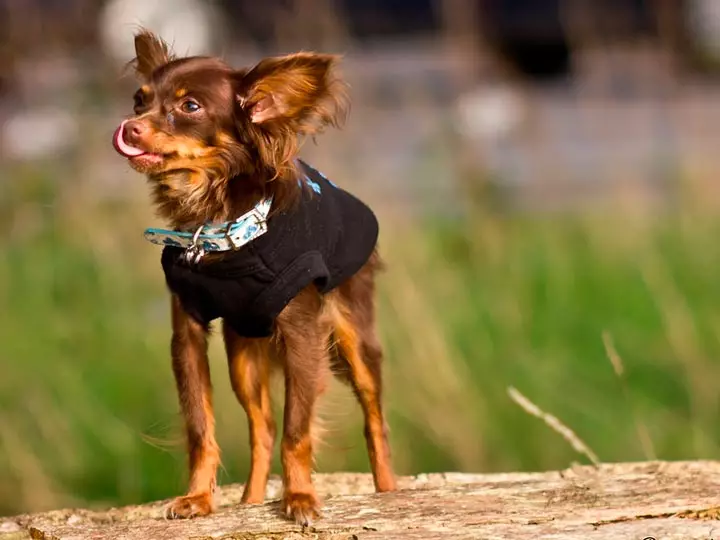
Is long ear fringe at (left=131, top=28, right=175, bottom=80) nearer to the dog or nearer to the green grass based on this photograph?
the dog

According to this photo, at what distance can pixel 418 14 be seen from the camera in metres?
16.7

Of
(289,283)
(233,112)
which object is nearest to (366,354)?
(289,283)

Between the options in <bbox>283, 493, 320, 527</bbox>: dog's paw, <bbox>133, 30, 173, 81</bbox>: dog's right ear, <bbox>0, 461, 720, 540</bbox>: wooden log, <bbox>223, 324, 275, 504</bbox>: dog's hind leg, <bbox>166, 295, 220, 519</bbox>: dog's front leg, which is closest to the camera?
<bbox>0, 461, 720, 540</bbox>: wooden log

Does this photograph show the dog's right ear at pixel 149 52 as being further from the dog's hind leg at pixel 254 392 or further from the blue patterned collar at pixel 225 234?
the dog's hind leg at pixel 254 392

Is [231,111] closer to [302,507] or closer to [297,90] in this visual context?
[297,90]

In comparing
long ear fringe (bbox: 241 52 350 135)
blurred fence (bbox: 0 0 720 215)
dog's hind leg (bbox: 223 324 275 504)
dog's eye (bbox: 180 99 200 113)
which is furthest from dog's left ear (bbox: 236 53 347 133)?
blurred fence (bbox: 0 0 720 215)

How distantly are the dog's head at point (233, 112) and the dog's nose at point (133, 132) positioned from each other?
0.04 metres

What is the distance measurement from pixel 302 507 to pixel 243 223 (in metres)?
0.77

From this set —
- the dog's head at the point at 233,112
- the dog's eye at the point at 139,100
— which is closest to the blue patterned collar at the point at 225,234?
the dog's head at the point at 233,112

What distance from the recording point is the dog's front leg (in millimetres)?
3592

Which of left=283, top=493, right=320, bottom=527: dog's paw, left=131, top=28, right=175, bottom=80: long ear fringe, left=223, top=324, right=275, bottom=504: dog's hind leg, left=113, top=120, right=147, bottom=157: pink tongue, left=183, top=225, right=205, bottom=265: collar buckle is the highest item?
left=131, top=28, right=175, bottom=80: long ear fringe

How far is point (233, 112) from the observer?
342 centimetres

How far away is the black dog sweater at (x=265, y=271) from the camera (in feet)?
11.2

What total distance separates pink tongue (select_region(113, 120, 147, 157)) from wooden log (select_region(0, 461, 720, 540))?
3.19 feet
